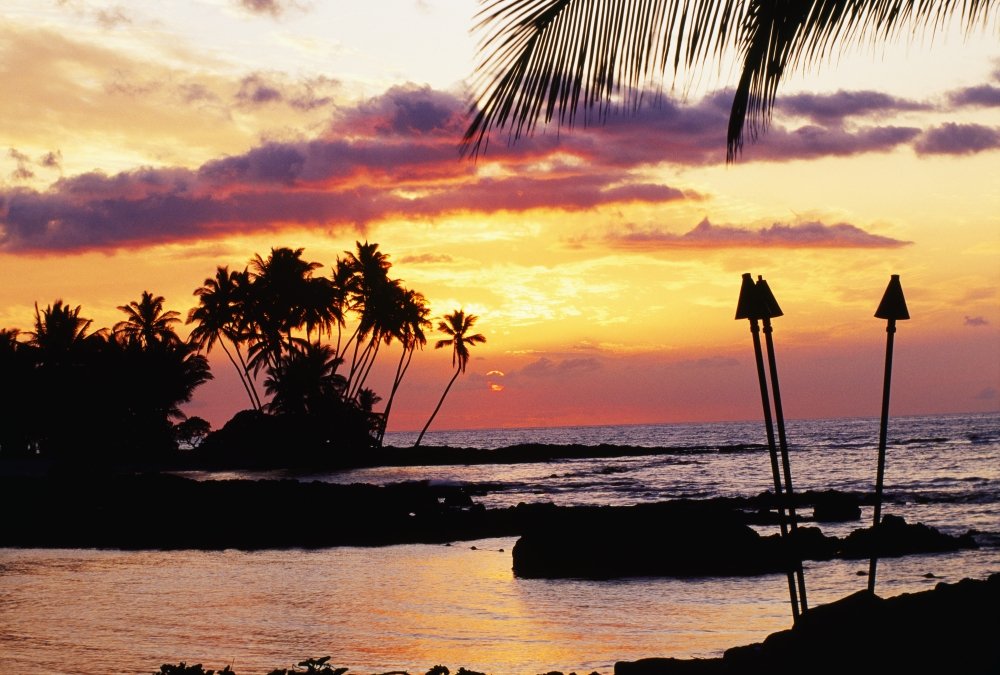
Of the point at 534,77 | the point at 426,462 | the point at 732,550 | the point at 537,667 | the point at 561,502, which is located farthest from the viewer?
the point at 426,462

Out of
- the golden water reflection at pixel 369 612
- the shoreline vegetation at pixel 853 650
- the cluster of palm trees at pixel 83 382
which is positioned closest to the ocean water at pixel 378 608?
the golden water reflection at pixel 369 612

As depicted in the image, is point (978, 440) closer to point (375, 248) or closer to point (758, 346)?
point (375, 248)

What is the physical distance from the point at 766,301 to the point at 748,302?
7.2 inches

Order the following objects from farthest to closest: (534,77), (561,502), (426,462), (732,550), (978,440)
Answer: (978,440) < (426,462) < (561,502) < (732,550) < (534,77)

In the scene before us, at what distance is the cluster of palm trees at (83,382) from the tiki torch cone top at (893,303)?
50.4 metres

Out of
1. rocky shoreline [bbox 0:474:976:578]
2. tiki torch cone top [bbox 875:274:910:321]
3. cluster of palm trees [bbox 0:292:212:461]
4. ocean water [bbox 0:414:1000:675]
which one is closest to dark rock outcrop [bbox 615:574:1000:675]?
rocky shoreline [bbox 0:474:976:578]

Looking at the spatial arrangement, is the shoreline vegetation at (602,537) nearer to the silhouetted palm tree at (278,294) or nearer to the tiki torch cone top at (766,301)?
the tiki torch cone top at (766,301)

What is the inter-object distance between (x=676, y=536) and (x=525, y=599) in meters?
4.07

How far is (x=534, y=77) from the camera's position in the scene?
342 centimetres

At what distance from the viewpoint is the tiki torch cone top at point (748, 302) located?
7.79 meters

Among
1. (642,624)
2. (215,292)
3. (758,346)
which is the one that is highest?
(215,292)

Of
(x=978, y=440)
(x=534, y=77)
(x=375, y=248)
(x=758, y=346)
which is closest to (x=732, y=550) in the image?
(x=758, y=346)

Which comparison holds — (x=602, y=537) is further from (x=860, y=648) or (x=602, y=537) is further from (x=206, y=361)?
(x=206, y=361)

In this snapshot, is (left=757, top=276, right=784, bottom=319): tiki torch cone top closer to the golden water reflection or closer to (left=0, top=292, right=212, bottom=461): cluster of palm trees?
the golden water reflection
